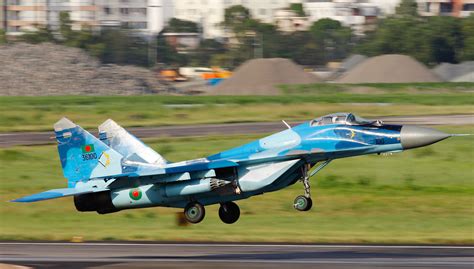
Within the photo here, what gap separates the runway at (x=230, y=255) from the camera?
3231 centimetres

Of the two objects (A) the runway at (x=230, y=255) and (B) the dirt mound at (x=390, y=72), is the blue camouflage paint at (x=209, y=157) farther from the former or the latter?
(B) the dirt mound at (x=390, y=72)

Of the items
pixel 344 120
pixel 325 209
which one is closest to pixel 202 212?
pixel 344 120

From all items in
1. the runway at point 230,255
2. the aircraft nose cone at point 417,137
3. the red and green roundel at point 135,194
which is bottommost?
the runway at point 230,255

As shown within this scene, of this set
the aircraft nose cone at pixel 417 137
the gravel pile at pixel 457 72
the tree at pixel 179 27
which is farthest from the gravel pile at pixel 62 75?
the aircraft nose cone at pixel 417 137

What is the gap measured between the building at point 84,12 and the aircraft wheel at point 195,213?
15152 cm

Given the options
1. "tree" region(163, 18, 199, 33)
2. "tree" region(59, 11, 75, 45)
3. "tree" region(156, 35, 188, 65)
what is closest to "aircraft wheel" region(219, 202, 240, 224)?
"tree" region(59, 11, 75, 45)

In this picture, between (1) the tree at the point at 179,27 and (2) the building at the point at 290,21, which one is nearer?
(2) the building at the point at 290,21

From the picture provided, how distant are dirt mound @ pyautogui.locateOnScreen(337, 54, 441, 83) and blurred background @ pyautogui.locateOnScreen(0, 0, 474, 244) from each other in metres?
0.21

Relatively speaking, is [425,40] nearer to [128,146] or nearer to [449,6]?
→ [449,6]

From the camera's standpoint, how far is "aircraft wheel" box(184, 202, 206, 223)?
108 ft

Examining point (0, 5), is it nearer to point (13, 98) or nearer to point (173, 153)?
point (13, 98)

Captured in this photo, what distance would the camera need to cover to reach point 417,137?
29.6m

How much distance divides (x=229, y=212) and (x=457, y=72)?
306ft

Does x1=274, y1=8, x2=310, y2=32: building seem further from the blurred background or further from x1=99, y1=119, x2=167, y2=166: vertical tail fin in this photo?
x1=99, y1=119, x2=167, y2=166: vertical tail fin
